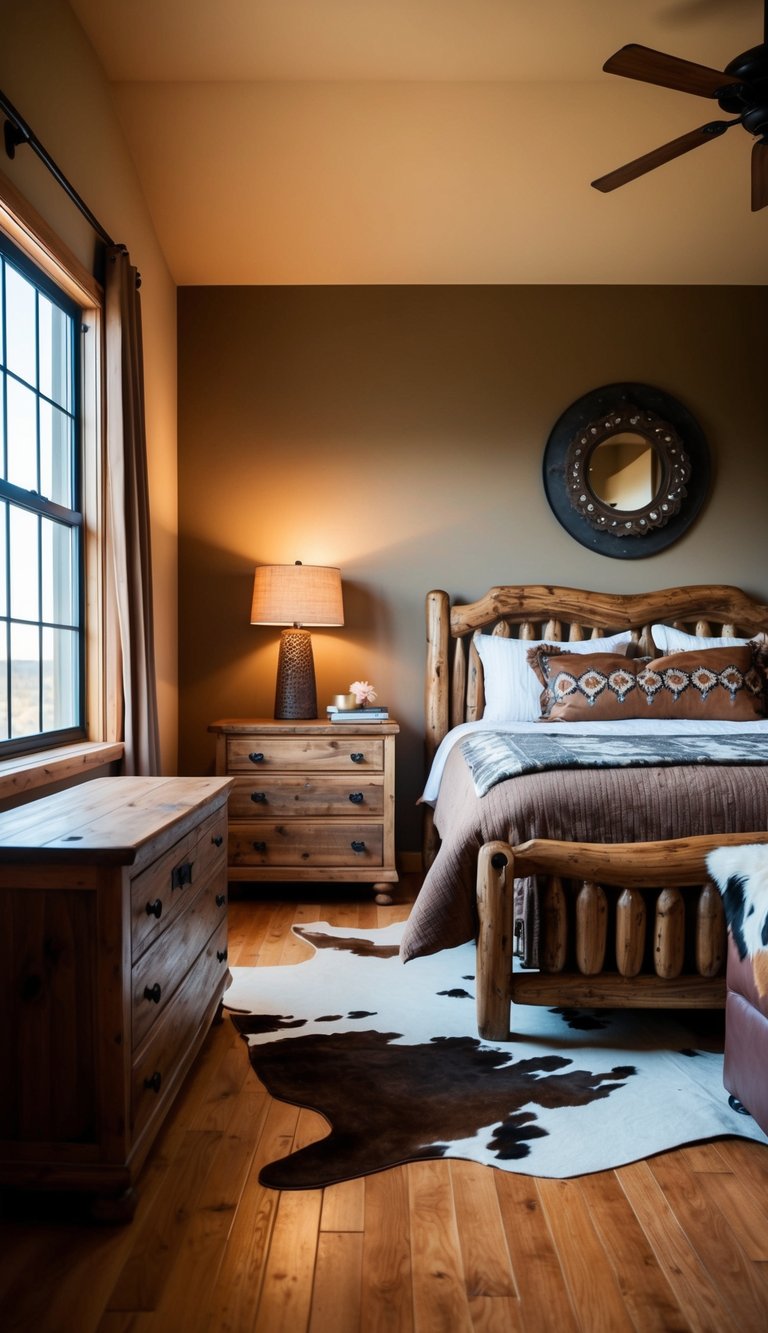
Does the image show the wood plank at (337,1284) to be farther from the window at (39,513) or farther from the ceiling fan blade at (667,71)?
the ceiling fan blade at (667,71)

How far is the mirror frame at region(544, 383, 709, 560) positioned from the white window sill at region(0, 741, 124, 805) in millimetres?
2400

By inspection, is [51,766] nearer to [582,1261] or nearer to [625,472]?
[582,1261]

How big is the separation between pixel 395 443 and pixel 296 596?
3.18 feet

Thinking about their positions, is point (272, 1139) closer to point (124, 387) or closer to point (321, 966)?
point (321, 966)

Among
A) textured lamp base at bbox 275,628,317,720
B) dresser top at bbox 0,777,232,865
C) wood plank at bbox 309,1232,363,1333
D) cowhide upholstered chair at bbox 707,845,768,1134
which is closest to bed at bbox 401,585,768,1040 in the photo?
cowhide upholstered chair at bbox 707,845,768,1134

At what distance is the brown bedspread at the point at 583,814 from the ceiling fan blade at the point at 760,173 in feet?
5.65

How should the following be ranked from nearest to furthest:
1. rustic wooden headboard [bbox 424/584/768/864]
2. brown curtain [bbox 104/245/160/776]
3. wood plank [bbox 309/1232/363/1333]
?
1. wood plank [bbox 309/1232/363/1333]
2. brown curtain [bbox 104/245/160/776]
3. rustic wooden headboard [bbox 424/584/768/864]

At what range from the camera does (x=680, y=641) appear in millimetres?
4004

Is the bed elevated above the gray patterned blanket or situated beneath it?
situated beneath

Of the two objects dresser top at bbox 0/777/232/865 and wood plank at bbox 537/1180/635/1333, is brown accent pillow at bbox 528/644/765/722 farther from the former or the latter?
wood plank at bbox 537/1180/635/1333

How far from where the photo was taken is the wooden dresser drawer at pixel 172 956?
1656mm

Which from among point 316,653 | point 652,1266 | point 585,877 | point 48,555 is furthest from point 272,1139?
point 316,653

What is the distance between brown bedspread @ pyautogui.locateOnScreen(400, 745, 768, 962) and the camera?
7.55 feet

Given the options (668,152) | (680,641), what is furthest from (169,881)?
(680,641)
